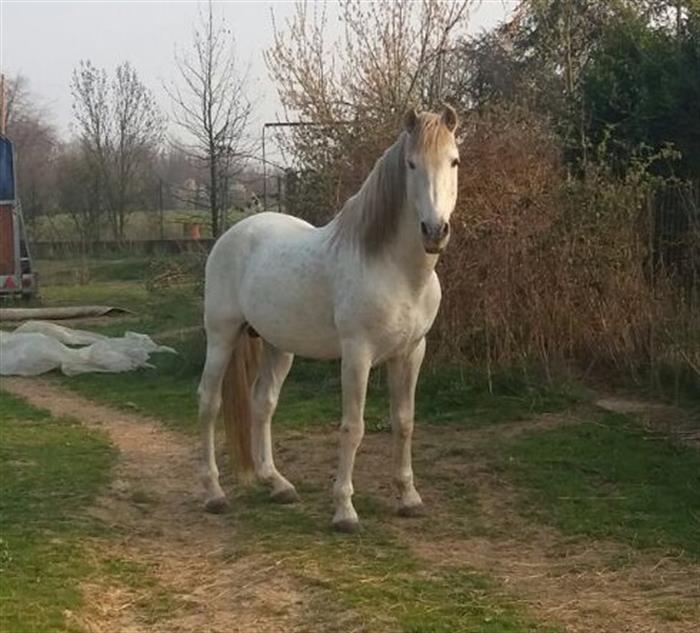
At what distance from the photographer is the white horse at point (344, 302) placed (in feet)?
16.9

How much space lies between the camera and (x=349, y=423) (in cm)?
549

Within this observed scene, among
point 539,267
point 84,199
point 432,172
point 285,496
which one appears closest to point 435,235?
point 432,172

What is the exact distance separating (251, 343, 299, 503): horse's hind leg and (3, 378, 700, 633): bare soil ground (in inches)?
17.1

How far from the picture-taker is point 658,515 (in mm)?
5598

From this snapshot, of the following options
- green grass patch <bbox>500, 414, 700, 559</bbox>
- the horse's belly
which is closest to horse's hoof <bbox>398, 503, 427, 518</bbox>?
green grass patch <bbox>500, 414, 700, 559</bbox>

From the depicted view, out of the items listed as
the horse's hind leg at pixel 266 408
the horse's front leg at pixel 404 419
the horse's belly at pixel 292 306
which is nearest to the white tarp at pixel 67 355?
the horse's hind leg at pixel 266 408

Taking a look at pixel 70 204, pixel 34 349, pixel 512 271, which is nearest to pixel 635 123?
pixel 512 271

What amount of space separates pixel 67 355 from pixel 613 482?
6.98 meters

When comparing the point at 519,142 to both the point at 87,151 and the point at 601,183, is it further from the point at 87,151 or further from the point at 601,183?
the point at 87,151

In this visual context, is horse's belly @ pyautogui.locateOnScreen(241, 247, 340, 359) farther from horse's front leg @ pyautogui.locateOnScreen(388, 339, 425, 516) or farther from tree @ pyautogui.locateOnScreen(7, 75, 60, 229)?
tree @ pyautogui.locateOnScreen(7, 75, 60, 229)

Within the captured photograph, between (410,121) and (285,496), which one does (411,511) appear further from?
(410,121)

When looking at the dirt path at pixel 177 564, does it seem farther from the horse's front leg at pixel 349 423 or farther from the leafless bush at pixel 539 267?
the leafless bush at pixel 539 267

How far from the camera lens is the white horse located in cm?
516

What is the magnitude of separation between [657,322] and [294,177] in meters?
4.35
